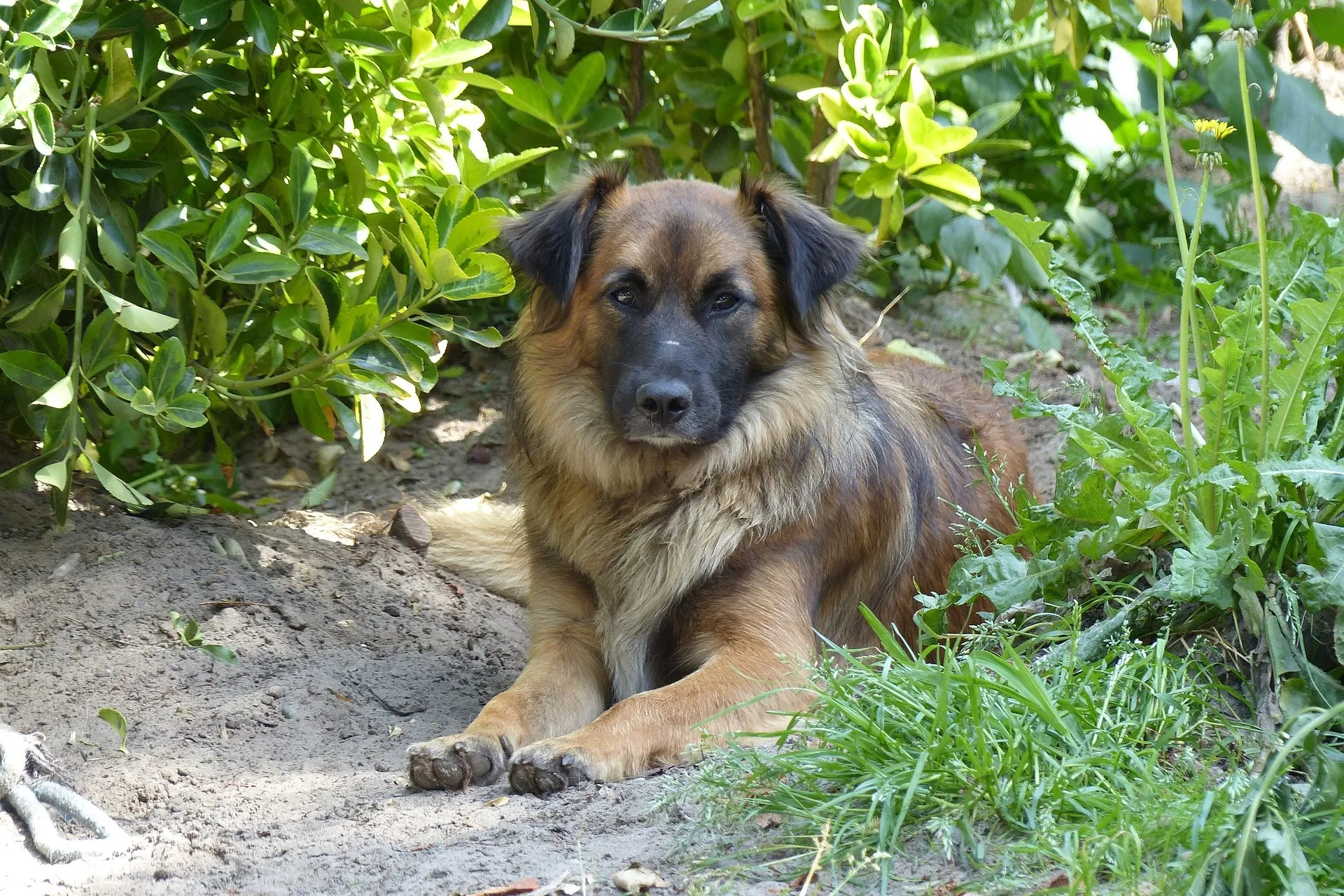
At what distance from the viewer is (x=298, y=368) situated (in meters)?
4.17

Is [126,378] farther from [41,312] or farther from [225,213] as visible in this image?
[225,213]

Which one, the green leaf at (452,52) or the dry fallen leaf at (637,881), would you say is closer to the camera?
the dry fallen leaf at (637,881)

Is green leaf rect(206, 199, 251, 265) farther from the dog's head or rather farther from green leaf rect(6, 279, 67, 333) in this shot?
the dog's head

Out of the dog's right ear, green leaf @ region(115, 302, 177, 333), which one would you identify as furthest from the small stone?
green leaf @ region(115, 302, 177, 333)

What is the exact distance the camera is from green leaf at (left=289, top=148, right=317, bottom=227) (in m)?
3.83

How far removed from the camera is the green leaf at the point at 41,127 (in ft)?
11.1

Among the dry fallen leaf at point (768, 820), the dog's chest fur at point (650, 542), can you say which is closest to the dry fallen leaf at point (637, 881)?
the dry fallen leaf at point (768, 820)

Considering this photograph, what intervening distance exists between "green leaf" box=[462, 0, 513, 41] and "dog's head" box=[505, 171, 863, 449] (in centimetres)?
54

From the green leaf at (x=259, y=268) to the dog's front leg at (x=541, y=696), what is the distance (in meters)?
1.19

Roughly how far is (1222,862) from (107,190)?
3.43 meters

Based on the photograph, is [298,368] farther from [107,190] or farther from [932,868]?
[932,868]

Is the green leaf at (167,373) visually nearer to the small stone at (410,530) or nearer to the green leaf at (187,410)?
the green leaf at (187,410)

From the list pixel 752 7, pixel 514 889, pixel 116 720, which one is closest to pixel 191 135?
pixel 116 720

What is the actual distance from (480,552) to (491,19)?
2.06 meters
